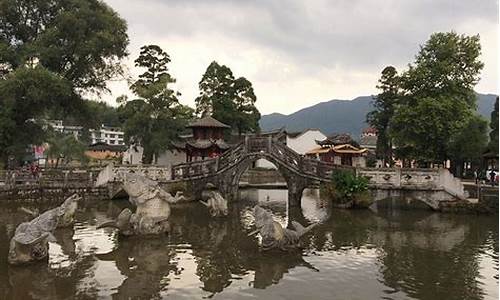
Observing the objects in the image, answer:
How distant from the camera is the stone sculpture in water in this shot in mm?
17422

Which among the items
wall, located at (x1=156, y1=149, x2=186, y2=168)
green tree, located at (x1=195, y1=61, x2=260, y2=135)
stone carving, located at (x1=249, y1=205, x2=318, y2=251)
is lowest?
stone carving, located at (x1=249, y1=205, x2=318, y2=251)

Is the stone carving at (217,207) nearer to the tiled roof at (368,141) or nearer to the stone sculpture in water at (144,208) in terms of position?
the stone sculpture in water at (144,208)

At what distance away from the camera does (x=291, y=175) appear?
91.4 feet

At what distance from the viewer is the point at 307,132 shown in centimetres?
6588

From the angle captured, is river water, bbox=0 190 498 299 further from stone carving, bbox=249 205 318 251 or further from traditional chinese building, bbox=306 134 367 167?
traditional chinese building, bbox=306 134 367 167

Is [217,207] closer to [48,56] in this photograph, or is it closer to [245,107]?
[48,56]

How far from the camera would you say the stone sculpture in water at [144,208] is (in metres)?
17.4

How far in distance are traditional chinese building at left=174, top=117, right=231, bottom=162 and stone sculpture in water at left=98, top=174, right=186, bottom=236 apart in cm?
2866

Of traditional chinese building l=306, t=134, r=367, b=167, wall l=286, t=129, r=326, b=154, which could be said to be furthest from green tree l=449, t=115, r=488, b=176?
wall l=286, t=129, r=326, b=154

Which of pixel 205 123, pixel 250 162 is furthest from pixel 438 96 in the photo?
pixel 205 123

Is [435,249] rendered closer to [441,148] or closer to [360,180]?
[360,180]

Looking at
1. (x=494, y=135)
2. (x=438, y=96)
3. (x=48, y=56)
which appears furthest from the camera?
(x=494, y=135)

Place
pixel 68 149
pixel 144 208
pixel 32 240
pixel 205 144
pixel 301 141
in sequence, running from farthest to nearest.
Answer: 1. pixel 301 141
2. pixel 68 149
3. pixel 205 144
4. pixel 144 208
5. pixel 32 240

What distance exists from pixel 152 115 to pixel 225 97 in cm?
1181
